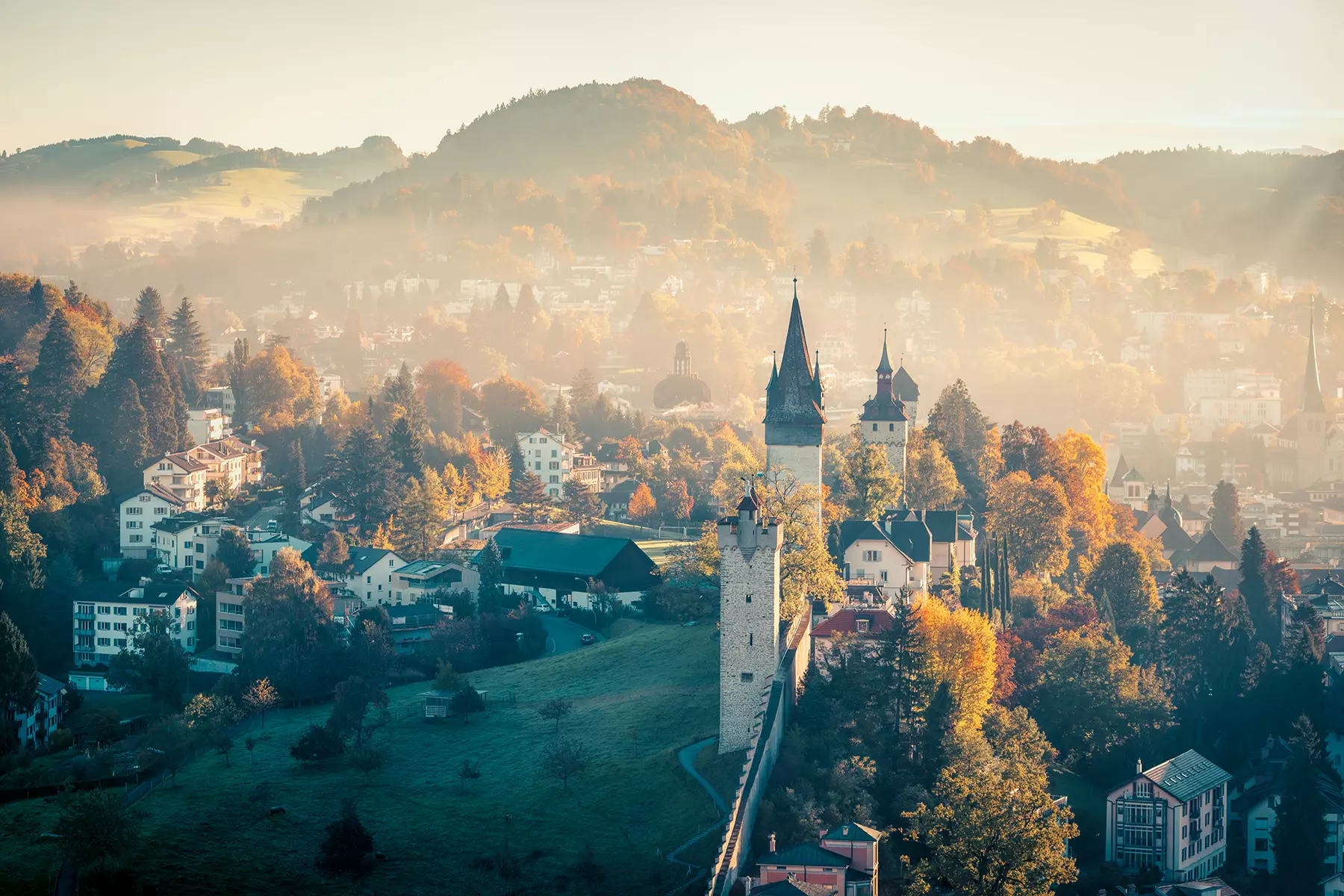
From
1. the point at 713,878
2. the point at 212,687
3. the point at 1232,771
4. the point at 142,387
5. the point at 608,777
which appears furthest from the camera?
the point at 142,387

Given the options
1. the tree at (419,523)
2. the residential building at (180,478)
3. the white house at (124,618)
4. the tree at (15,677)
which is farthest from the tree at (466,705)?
the residential building at (180,478)

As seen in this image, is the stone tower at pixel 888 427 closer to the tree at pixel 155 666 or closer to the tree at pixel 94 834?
the tree at pixel 155 666

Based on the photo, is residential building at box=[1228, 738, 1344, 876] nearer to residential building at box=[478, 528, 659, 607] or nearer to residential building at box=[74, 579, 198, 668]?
residential building at box=[478, 528, 659, 607]

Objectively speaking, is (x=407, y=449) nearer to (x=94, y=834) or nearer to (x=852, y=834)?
(x=94, y=834)

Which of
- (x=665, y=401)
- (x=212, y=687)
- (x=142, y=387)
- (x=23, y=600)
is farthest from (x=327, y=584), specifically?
(x=665, y=401)

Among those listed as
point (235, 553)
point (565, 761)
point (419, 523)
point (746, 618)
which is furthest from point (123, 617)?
point (746, 618)

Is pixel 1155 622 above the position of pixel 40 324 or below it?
below

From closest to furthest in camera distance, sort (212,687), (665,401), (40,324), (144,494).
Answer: (212,687), (144,494), (40,324), (665,401)

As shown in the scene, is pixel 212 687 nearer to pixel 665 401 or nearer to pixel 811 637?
pixel 811 637
